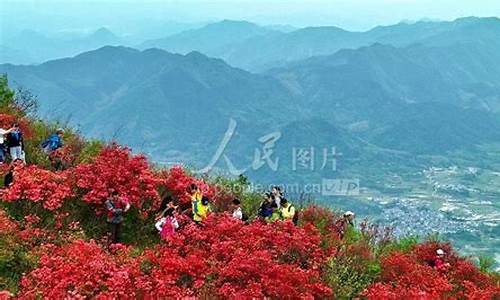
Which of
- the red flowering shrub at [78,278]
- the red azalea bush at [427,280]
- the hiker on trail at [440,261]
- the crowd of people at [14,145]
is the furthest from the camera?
the crowd of people at [14,145]

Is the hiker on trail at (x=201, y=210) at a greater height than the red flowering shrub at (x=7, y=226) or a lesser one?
lesser

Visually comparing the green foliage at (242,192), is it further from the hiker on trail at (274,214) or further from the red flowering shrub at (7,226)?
the red flowering shrub at (7,226)

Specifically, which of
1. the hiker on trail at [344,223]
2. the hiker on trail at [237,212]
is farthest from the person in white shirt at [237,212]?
the hiker on trail at [344,223]

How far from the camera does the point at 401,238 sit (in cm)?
1827

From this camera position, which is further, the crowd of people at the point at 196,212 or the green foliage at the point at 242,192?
the green foliage at the point at 242,192

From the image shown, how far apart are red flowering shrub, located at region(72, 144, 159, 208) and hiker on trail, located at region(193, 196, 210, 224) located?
1.33 m

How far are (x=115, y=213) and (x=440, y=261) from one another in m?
8.30

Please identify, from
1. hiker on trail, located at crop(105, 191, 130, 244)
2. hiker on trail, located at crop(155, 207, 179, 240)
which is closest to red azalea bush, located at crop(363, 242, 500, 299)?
hiker on trail, located at crop(155, 207, 179, 240)

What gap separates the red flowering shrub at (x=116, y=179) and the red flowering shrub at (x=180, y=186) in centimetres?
52

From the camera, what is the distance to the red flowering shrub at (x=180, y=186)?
16156mm

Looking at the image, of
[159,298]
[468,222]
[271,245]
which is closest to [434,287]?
[271,245]

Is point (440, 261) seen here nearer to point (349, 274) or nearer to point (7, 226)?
point (349, 274)

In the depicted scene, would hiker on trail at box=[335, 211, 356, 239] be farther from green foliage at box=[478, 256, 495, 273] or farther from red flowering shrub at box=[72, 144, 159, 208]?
red flowering shrub at box=[72, 144, 159, 208]

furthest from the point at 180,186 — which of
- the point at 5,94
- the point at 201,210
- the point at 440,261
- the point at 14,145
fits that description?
the point at 5,94
